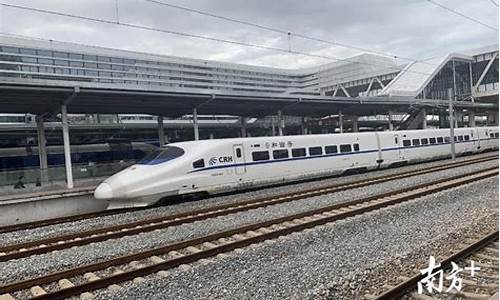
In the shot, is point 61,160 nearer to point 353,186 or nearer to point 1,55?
point 353,186

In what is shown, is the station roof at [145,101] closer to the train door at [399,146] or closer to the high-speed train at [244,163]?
the high-speed train at [244,163]

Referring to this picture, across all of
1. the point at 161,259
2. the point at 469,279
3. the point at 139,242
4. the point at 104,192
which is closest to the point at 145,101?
the point at 104,192

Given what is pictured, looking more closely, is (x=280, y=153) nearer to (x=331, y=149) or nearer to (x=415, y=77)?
(x=331, y=149)

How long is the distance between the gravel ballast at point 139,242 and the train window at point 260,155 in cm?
413

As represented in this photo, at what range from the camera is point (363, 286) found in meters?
5.79

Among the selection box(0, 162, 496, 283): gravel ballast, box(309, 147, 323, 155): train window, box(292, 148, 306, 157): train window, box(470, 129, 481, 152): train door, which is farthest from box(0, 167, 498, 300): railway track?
box(470, 129, 481, 152): train door

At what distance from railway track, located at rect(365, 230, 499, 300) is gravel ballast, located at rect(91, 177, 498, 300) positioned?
44 centimetres

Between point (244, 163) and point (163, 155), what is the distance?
325 centimetres

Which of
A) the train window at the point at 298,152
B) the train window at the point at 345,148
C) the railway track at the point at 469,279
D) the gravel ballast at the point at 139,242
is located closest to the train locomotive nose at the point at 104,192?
the gravel ballast at the point at 139,242

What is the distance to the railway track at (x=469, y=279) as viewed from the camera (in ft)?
17.0

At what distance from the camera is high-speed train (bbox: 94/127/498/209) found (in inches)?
560

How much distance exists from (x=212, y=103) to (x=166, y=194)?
1357 centimetres

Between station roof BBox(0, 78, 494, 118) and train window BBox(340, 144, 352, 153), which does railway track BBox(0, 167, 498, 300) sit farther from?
station roof BBox(0, 78, 494, 118)

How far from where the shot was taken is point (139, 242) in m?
9.23
